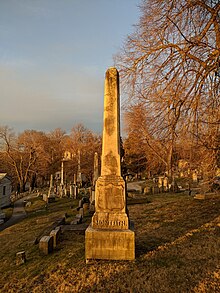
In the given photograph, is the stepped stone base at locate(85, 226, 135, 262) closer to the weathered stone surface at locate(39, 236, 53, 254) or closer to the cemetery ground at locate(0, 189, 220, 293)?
the cemetery ground at locate(0, 189, 220, 293)

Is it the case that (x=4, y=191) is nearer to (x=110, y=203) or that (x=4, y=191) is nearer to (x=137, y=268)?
(x=110, y=203)

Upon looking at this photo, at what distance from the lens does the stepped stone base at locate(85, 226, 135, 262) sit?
14.2 ft

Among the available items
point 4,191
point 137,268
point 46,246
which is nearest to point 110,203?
point 137,268

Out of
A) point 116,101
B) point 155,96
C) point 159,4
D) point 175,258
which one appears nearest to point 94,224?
point 175,258

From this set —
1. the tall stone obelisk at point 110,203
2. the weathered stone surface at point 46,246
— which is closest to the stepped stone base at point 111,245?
the tall stone obelisk at point 110,203

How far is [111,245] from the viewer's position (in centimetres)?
437

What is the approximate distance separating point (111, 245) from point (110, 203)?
82cm

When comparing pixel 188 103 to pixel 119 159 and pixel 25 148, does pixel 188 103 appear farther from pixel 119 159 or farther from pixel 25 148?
pixel 25 148

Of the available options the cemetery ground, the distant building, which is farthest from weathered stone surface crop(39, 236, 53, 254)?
the distant building

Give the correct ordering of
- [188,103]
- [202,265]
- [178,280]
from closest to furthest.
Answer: [178,280], [202,265], [188,103]

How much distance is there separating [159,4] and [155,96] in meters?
3.09

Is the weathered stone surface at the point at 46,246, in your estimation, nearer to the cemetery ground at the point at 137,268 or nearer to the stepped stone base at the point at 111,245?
the cemetery ground at the point at 137,268

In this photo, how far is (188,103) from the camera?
6.98 meters

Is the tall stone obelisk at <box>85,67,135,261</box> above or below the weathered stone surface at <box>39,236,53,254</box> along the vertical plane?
above
